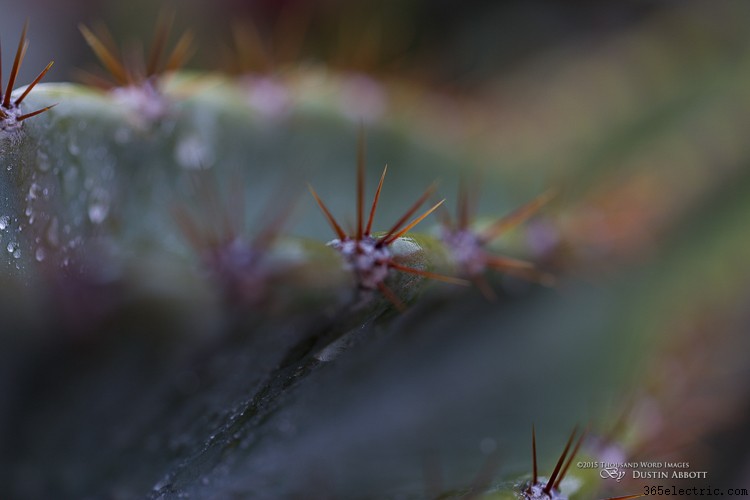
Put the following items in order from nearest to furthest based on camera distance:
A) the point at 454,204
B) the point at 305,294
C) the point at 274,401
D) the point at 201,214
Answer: the point at 305,294
the point at 274,401
the point at 201,214
the point at 454,204

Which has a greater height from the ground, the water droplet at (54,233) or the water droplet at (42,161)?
the water droplet at (42,161)

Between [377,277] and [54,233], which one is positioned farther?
[54,233]

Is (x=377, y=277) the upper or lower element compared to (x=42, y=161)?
lower

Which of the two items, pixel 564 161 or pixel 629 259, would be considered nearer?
pixel 629 259

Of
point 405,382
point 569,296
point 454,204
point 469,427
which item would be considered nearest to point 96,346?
point 405,382

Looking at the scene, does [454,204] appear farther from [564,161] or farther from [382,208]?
[564,161]

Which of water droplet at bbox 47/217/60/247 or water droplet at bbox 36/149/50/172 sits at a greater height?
water droplet at bbox 36/149/50/172

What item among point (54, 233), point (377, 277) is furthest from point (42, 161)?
point (377, 277)

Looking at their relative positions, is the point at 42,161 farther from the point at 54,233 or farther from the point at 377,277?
the point at 377,277
